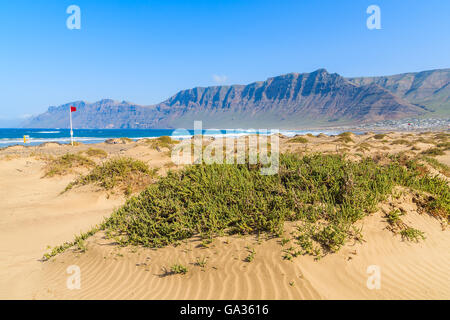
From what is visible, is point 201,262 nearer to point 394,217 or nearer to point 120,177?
point 394,217

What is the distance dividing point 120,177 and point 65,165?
17.1 ft

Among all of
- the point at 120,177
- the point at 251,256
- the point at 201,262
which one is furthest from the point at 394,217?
the point at 120,177

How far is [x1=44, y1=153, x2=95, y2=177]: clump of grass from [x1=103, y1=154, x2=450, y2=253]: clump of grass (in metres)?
7.75

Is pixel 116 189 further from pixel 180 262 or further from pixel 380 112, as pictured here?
pixel 380 112

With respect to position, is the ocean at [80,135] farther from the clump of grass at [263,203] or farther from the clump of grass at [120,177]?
the clump of grass at [263,203]

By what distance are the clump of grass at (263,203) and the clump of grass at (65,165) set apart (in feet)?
25.4

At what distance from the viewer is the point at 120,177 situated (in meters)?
9.18

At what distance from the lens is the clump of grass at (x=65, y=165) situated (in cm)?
1183

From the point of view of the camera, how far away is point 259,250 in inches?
169

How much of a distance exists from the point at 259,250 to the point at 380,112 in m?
173

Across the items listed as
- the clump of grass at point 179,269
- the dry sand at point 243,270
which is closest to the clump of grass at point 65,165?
the dry sand at point 243,270

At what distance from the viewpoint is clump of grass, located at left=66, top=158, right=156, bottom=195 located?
913 centimetres

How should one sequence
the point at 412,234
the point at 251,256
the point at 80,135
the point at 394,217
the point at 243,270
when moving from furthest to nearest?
the point at 80,135, the point at 394,217, the point at 412,234, the point at 251,256, the point at 243,270
